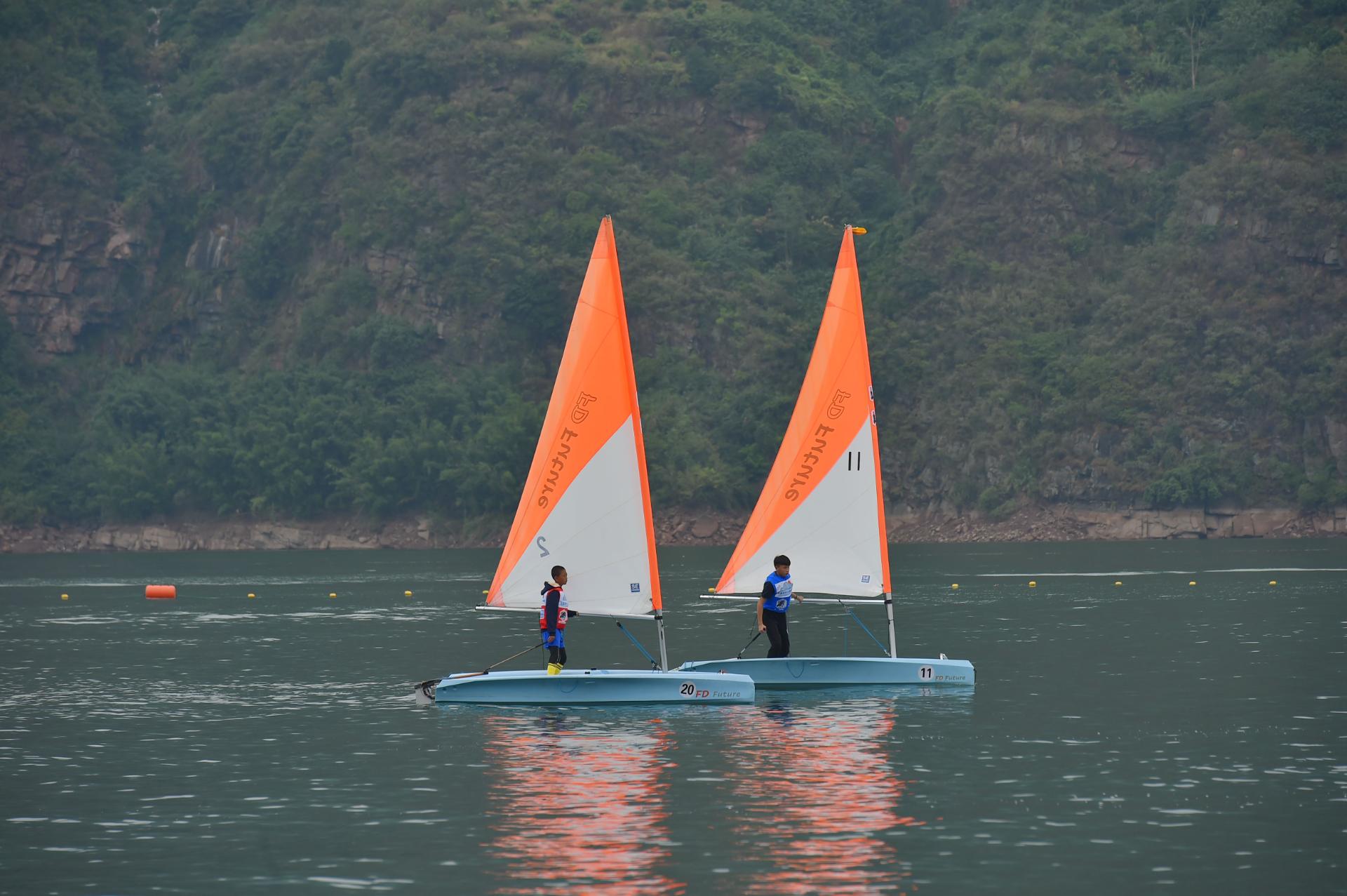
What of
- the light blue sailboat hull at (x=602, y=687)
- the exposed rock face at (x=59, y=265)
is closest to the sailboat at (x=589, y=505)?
the light blue sailboat hull at (x=602, y=687)

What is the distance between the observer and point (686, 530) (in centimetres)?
16312

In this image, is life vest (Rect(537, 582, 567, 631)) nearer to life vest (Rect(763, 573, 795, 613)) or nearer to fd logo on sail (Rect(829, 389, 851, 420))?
life vest (Rect(763, 573, 795, 613))

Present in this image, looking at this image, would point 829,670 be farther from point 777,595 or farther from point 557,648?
point 557,648

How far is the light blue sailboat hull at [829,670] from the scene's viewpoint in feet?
138

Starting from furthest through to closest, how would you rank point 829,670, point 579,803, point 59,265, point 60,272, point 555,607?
1. point 59,265
2. point 60,272
3. point 829,670
4. point 555,607
5. point 579,803

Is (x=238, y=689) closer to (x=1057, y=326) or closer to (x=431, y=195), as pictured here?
(x=1057, y=326)

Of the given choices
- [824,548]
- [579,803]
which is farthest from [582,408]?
[579,803]

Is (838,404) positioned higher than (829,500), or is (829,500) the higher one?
(838,404)

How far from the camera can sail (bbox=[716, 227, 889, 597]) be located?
40.5 metres

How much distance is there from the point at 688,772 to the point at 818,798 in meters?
3.14

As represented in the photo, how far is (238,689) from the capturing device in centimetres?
4681

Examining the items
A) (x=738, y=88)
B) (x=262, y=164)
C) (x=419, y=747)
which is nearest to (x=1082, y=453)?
(x=738, y=88)

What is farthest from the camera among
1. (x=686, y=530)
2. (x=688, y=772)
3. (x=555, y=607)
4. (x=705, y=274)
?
(x=705, y=274)

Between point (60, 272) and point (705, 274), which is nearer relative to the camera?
point (705, 274)
